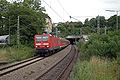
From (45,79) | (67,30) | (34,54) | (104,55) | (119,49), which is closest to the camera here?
(45,79)

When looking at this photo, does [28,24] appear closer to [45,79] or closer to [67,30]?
[45,79]

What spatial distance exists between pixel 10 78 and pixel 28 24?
117 feet

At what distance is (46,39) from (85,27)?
5663cm

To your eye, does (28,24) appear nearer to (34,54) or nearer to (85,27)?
(34,54)

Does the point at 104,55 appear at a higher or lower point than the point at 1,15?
lower

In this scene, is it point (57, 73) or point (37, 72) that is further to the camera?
point (37, 72)

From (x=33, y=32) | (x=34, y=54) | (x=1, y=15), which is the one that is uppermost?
(x=1, y=15)

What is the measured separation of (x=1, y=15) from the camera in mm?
56625

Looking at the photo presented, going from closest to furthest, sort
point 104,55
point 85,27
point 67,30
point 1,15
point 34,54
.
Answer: point 104,55 → point 34,54 → point 1,15 → point 85,27 → point 67,30

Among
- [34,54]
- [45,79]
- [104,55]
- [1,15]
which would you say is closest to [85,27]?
[1,15]

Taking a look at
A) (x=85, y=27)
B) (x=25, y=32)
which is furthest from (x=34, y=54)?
(x=85, y=27)

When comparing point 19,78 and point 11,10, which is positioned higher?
point 11,10

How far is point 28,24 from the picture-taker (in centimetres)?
5244

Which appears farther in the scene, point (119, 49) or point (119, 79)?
point (119, 49)
